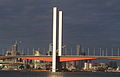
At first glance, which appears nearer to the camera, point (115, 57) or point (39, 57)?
point (115, 57)

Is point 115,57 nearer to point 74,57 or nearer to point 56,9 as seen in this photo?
point 74,57

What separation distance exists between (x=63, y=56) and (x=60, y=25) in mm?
13724

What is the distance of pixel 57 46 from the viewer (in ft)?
569

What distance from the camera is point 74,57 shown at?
180375 millimetres

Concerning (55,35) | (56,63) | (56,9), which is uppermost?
(56,9)

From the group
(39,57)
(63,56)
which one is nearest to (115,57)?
(63,56)

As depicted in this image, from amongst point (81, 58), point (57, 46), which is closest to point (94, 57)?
point (81, 58)

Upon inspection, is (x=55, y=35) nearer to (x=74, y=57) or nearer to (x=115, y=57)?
(x=74, y=57)

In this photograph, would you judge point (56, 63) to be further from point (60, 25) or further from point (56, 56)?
point (60, 25)

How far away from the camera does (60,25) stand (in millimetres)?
178875

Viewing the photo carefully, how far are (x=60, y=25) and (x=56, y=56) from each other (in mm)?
14553

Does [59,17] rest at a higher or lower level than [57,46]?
higher

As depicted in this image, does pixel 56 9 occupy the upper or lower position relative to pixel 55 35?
upper

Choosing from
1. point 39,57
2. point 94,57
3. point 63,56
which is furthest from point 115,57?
point 39,57
